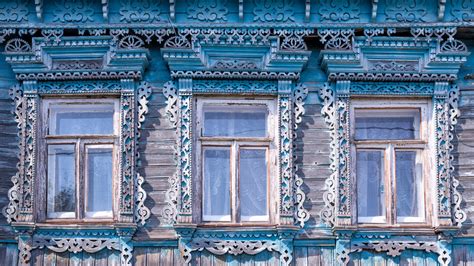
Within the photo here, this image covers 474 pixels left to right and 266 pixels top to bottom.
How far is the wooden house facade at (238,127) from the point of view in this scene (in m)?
8.91

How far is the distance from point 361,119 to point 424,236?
139 centimetres

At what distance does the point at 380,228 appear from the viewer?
29.3 ft

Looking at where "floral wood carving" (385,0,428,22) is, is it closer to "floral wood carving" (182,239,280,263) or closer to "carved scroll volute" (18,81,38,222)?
"floral wood carving" (182,239,280,263)

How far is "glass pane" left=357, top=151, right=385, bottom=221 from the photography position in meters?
9.13

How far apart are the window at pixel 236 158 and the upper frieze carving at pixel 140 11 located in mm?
1036

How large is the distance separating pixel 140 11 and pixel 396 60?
9.02 ft

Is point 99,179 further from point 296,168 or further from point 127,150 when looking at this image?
point 296,168

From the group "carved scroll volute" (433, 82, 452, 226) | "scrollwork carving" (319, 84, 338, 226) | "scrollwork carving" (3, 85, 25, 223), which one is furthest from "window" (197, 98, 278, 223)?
"scrollwork carving" (3, 85, 25, 223)

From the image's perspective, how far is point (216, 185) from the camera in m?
9.12

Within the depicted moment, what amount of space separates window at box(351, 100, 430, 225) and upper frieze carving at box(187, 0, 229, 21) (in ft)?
5.65

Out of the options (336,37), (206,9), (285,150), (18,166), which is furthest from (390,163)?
(18,166)

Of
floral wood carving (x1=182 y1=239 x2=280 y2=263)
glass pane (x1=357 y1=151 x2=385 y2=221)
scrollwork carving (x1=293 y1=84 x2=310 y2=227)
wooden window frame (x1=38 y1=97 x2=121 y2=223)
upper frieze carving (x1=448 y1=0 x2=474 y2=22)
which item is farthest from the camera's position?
upper frieze carving (x1=448 y1=0 x2=474 y2=22)

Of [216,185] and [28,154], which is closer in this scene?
[28,154]

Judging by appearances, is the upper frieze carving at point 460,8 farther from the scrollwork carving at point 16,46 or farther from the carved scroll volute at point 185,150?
the scrollwork carving at point 16,46
